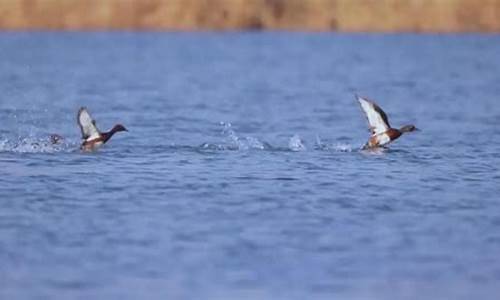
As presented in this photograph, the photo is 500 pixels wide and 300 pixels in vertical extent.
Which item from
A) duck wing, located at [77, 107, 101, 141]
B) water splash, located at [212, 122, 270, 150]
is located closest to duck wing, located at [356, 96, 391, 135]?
water splash, located at [212, 122, 270, 150]

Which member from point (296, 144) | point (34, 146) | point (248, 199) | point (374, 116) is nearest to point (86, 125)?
point (34, 146)

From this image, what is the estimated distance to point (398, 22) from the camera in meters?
69.4

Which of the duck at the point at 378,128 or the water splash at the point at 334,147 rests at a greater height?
the duck at the point at 378,128

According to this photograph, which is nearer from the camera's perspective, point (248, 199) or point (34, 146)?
point (248, 199)

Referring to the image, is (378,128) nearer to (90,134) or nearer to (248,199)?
(90,134)

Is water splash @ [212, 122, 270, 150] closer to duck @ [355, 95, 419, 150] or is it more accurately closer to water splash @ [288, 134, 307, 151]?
water splash @ [288, 134, 307, 151]

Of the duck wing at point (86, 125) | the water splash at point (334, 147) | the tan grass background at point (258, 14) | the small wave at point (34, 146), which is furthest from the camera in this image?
the tan grass background at point (258, 14)

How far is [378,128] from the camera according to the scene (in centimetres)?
2281

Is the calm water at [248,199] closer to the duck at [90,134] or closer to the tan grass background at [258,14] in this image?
the duck at [90,134]

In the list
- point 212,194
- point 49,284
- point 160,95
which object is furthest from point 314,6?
point 49,284

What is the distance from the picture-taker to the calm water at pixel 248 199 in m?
13.6

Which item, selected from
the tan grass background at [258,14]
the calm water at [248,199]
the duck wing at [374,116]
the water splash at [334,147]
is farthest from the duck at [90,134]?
the tan grass background at [258,14]

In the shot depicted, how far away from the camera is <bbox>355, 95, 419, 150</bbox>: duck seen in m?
22.2

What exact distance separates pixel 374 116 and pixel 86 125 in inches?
161
